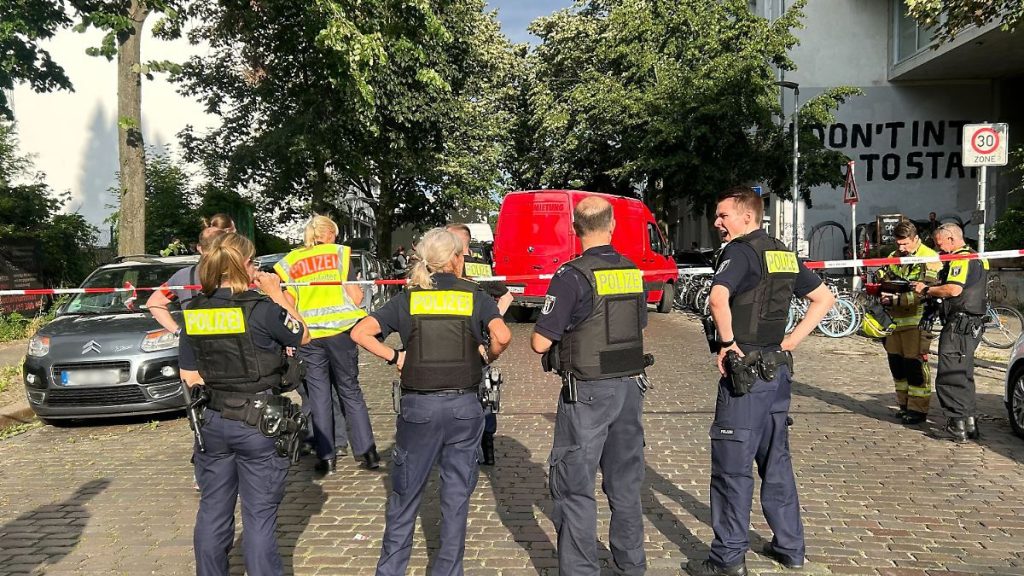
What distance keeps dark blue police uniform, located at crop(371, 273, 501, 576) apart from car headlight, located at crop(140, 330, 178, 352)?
4.60m

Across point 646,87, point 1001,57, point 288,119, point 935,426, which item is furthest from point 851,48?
point 935,426

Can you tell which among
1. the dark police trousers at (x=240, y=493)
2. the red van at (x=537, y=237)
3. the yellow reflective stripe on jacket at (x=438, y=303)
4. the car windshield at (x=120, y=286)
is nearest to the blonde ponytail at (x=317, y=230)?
the yellow reflective stripe on jacket at (x=438, y=303)

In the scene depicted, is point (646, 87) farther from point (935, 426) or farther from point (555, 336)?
point (555, 336)

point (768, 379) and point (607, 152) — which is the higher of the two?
point (607, 152)

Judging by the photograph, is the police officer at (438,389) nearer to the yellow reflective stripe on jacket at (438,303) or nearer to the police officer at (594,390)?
the yellow reflective stripe on jacket at (438,303)

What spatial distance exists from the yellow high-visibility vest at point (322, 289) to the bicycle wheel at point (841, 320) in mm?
10228

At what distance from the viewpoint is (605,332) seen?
3418 mm

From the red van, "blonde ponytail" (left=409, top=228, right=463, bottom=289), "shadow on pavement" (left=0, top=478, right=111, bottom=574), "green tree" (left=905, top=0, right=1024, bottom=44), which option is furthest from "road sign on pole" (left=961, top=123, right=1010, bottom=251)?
"shadow on pavement" (left=0, top=478, right=111, bottom=574)

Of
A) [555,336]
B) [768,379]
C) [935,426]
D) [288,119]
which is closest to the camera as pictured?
[555,336]

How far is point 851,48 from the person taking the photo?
25.6m

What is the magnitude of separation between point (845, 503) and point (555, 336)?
2622mm

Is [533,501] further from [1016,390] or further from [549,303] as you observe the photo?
[1016,390]

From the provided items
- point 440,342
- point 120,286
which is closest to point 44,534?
point 440,342

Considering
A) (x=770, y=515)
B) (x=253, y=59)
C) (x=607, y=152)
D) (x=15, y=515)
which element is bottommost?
(x=15, y=515)
